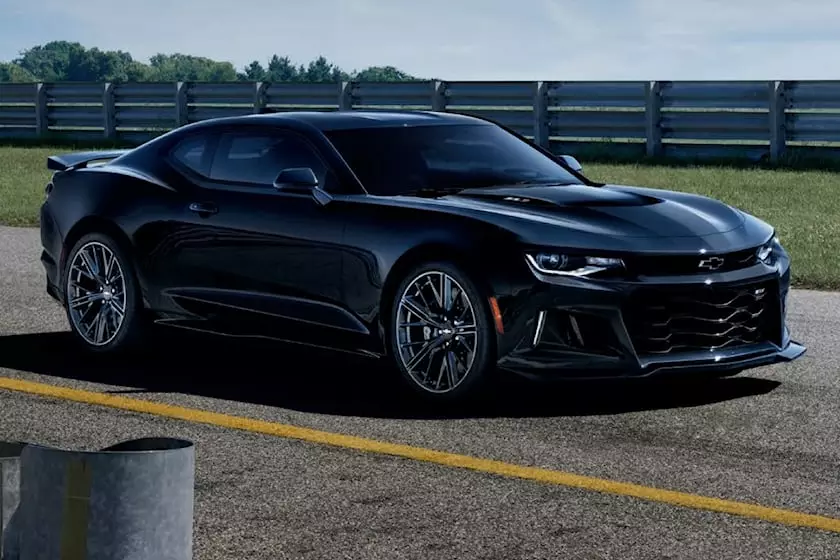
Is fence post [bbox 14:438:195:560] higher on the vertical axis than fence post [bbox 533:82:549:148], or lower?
lower

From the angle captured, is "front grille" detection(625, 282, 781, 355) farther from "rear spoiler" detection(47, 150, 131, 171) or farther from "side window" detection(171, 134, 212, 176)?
"rear spoiler" detection(47, 150, 131, 171)

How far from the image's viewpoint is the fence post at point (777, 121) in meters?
28.2

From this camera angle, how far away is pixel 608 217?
7.74 m

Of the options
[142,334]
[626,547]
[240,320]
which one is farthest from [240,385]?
[626,547]

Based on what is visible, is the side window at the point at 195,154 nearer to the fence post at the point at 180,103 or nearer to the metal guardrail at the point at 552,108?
the metal guardrail at the point at 552,108

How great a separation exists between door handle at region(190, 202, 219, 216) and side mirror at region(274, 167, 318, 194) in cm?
59

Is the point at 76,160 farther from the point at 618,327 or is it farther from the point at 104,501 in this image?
the point at 104,501

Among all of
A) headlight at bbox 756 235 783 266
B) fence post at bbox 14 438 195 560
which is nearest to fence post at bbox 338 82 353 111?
headlight at bbox 756 235 783 266

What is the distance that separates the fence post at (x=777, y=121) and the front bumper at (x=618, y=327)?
21.0 m

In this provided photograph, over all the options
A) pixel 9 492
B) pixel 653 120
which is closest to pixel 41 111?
pixel 653 120

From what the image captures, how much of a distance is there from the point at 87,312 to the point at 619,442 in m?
3.60

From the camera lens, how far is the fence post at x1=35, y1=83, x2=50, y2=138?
135 feet

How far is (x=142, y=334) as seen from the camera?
919 centimetres

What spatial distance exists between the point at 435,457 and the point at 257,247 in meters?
2.20
